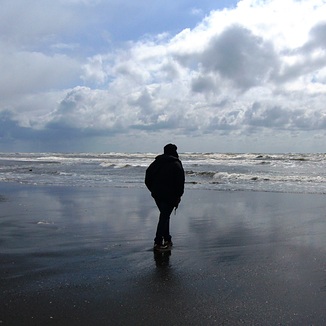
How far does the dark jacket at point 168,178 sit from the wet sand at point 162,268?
97 centimetres

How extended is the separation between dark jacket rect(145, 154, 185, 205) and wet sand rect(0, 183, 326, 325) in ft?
3.18

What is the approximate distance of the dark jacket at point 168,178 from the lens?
651 centimetres

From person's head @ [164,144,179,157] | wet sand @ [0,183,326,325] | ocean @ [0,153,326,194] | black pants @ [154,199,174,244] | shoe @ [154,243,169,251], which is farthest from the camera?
ocean @ [0,153,326,194]

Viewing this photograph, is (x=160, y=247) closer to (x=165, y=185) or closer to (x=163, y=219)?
(x=163, y=219)

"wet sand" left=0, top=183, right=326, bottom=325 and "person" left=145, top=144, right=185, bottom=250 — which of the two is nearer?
"wet sand" left=0, top=183, right=326, bottom=325

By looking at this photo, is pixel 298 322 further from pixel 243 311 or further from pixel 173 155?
Result: pixel 173 155

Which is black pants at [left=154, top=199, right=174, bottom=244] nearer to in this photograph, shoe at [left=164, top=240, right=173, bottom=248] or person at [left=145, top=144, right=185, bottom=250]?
person at [left=145, top=144, right=185, bottom=250]

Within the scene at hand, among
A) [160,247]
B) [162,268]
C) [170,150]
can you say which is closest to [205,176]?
[170,150]

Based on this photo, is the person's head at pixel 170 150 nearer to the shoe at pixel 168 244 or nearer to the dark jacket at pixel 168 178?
the dark jacket at pixel 168 178

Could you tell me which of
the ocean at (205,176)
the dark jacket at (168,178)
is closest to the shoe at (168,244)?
the dark jacket at (168,178)

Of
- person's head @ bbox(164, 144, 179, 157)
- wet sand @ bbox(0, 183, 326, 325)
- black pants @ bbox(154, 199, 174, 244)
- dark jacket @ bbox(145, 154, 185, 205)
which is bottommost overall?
wet sand @ bbox(0, 183, 326, 325)

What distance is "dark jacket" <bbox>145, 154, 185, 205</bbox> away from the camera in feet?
21.4

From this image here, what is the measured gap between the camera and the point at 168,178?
6.52 meters

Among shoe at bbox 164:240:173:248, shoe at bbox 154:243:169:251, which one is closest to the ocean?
shoe at bbox 164:240:173:248
